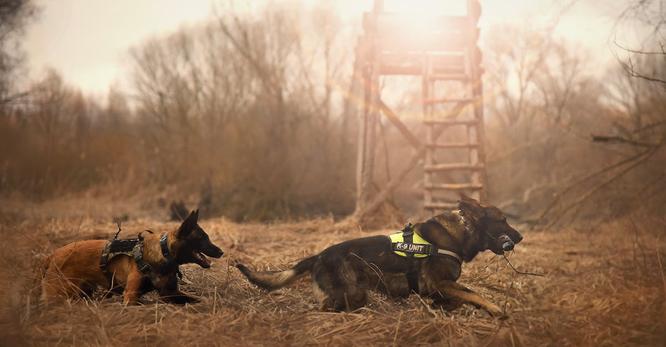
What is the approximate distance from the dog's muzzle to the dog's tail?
5.35 feet

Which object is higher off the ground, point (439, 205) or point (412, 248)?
point (412, 248)

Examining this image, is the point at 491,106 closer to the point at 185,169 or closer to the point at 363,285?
the point at 185,169

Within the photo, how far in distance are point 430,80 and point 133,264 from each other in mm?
6960

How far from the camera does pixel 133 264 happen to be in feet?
12.7

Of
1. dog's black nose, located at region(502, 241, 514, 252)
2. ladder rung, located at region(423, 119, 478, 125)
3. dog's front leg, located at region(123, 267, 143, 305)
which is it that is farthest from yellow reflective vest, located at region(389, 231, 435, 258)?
ladder rung, located at region(423, 119, 478, 125)

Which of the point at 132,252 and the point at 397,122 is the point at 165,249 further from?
the point at 397,122

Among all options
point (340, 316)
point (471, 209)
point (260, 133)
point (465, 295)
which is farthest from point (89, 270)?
point (260, 133)

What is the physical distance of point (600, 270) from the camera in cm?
567

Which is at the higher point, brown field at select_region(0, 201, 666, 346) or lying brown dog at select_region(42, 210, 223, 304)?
lying brown dog at select_region(42, 210, 223, 304)

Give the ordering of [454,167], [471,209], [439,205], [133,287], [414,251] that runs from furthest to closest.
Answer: [454,167], [439,205], [471,209], [414,251], [133,287]

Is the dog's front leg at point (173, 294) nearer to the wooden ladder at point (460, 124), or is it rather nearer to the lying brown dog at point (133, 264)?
the lying brown dog at point (133, 264)

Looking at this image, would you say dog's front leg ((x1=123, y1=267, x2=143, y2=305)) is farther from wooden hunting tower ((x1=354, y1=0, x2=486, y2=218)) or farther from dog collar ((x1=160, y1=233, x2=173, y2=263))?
wooden hunting tower ((x1=354, y1=0, x2=486, y2=218))

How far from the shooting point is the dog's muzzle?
3.92 meters

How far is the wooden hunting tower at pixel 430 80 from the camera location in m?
8.61
